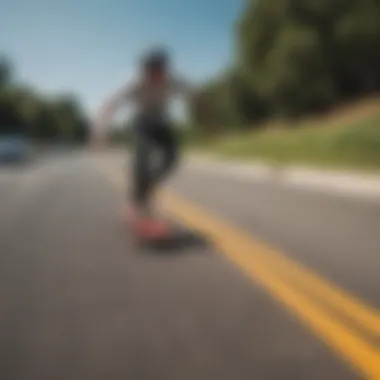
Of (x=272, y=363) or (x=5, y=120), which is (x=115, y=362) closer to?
(x=272, y=363)

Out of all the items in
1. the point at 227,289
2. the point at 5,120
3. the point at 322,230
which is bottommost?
the point at 5,120

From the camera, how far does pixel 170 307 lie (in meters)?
5.73

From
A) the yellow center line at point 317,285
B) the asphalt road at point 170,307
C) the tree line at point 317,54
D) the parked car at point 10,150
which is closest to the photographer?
the asphalt road at point 170,307

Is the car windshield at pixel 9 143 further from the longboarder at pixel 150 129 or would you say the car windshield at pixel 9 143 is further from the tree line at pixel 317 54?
the longboarder at pixel 150 129

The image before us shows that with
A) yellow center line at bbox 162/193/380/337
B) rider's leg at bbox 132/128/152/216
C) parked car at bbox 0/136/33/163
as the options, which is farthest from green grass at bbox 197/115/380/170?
rider's leg at bbox 132/128/152/216

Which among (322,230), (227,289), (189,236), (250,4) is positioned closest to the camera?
(227,289)

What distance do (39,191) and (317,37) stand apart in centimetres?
3363

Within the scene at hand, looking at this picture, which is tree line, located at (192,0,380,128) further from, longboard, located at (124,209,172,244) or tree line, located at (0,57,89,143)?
longboard, located at (124,209,172,244)

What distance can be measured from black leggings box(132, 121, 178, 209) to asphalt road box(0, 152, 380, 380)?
739 mm

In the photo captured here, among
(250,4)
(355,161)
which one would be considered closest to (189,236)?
(355,161)

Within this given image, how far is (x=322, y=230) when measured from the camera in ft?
35.3

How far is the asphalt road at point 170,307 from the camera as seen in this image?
4.27m

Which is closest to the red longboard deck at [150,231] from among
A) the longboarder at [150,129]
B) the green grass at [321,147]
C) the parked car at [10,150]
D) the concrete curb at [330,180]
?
the longboarder at [150,129]

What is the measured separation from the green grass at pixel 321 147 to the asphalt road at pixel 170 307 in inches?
708
